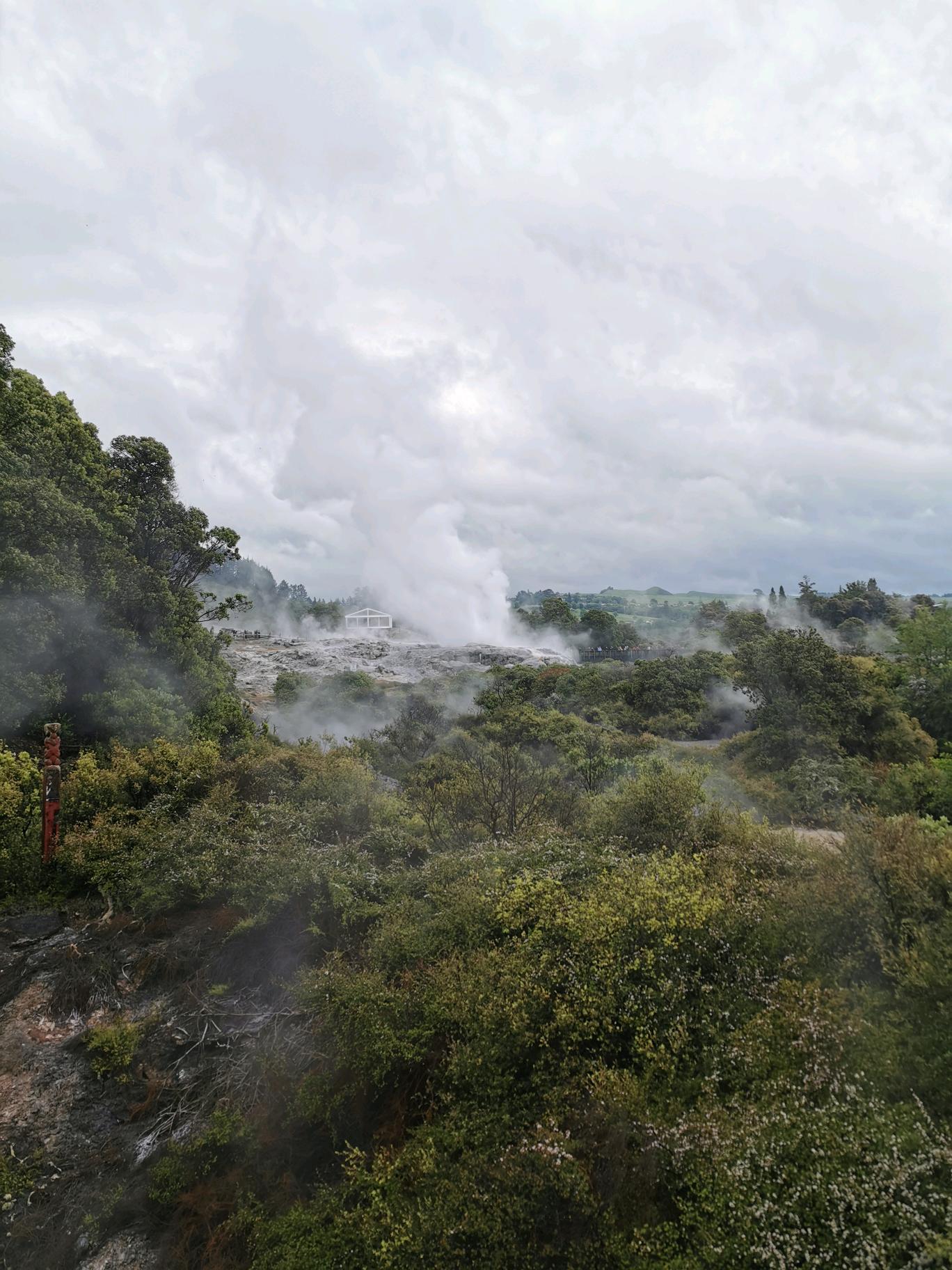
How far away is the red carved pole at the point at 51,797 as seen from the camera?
37.8ft

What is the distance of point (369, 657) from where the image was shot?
1845 inches

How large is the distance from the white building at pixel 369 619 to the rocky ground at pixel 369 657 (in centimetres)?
413

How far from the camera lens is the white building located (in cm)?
5662

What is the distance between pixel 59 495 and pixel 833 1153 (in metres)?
19.9

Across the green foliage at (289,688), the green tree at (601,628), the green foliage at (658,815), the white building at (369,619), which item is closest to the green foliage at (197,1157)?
the green foliage at (658,815)

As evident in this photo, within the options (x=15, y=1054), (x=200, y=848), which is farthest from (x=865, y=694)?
(x=15, y=1054)

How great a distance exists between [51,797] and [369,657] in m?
35.2

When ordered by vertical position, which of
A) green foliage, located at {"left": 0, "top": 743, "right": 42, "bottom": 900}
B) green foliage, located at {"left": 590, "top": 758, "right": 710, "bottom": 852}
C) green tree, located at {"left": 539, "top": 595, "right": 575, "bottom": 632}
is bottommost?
green foliage, located at {"left": 0, "top": 743, "right": 42, "bottom": 900}

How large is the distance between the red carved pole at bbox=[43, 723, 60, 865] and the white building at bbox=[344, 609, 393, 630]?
44.4 m

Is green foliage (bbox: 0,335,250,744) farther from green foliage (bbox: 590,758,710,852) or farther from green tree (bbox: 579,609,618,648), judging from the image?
green tree (bbox: 579,609,618,648)

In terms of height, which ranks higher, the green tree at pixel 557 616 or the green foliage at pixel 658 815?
the green tree at pixel 557 616

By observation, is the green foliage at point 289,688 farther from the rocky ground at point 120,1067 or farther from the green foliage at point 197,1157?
the green foliage at point 197,1157

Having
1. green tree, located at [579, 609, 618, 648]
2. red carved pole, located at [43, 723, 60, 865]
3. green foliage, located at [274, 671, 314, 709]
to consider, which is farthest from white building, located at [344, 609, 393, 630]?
red carved pole, located at [43, 723, 60, 865]

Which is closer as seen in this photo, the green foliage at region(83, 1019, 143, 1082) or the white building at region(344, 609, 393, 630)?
the green foliage at region(83, 1019, 143, 1082)
